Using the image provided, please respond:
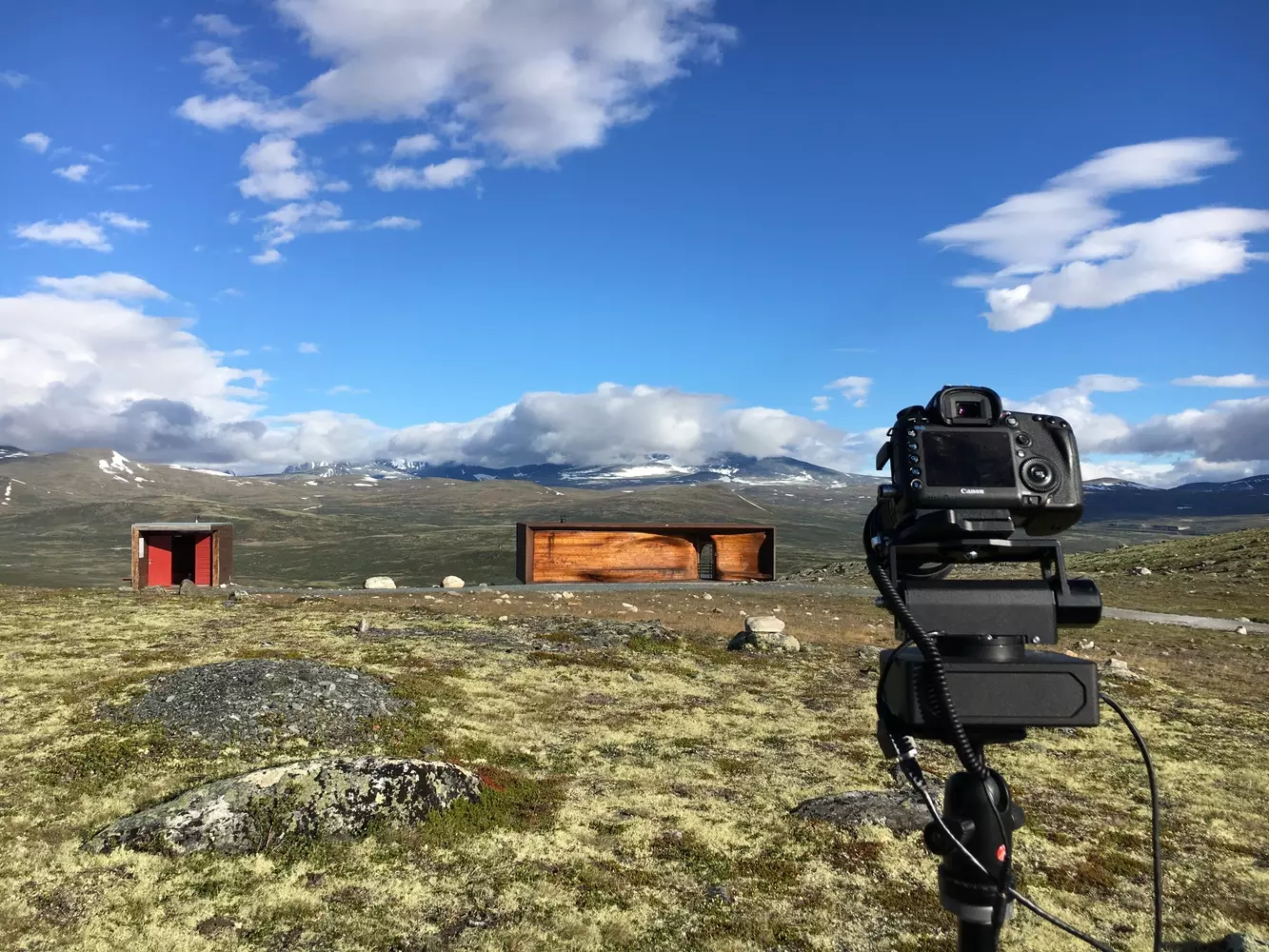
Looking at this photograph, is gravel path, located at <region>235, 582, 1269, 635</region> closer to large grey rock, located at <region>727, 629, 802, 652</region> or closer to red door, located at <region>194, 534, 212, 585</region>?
red door, located at <region>194, 534, 212, 585</region>

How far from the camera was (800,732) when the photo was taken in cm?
1212

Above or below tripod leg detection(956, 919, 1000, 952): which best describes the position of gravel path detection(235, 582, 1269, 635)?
below

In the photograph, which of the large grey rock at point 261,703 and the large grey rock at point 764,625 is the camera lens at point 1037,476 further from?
the large grey rock at point 764,625

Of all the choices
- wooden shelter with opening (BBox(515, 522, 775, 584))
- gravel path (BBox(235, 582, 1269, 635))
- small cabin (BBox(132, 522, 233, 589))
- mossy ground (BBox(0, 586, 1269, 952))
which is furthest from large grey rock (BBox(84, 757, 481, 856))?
small cabin (BBox(132, 522, 233, 589))

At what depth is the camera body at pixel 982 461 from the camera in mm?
3537

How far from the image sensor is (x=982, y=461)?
3.59 meters

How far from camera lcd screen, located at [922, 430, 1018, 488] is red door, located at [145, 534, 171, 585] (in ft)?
116

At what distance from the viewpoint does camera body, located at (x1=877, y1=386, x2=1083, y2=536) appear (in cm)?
354

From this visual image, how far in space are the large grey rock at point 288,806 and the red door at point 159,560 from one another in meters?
28.5

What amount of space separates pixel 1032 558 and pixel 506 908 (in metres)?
5.16

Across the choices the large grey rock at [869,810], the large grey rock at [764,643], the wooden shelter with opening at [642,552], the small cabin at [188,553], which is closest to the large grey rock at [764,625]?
the large grey rock at [764,643]

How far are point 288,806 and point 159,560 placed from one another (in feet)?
98.4

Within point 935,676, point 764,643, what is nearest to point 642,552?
point 764,643

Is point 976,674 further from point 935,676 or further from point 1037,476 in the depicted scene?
point 1037,476
